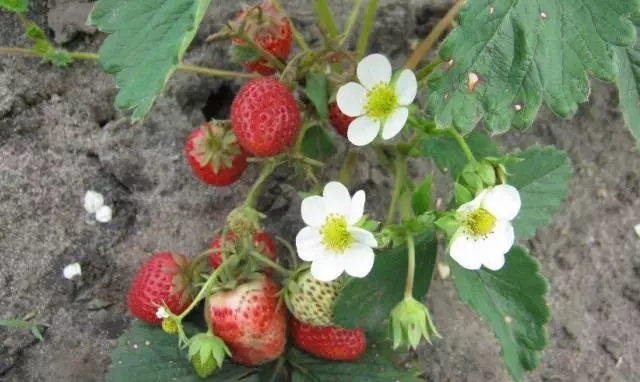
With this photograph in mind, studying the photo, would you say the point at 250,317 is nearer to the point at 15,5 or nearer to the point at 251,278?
the point at 251,278

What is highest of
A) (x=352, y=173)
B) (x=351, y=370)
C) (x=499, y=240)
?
(x=499, y=240)

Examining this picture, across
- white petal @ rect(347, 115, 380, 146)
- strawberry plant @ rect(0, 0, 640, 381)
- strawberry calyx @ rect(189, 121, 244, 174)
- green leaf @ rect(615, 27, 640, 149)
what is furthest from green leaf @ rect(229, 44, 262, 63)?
green leaf @ rect(615, 27, 640, 149)

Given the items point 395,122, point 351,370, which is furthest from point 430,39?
point 351,370

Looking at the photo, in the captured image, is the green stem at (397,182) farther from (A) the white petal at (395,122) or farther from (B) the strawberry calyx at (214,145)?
(B) the strawberry calyx at (214,145)

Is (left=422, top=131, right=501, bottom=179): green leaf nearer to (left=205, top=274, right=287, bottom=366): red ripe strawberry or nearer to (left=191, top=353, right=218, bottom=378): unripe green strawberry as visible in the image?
(left=205, top=274, right=287, bottom=366): red ripe strawberry

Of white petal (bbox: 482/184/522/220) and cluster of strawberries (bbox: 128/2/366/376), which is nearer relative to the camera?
white petal (bbox: 482/184/522/220)

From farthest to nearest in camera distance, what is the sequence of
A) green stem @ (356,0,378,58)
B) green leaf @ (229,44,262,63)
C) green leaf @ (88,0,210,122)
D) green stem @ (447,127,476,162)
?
1. green stem @ (356,0,378,58)
2. green leaf @ (229,44,262,63)
3. green stem @ (447,127,476,162)
4. green leaf @ (88,0,210,122)

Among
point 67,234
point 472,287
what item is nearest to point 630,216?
point 472,287

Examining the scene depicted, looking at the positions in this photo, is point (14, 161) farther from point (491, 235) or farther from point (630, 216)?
point (630, 216)
